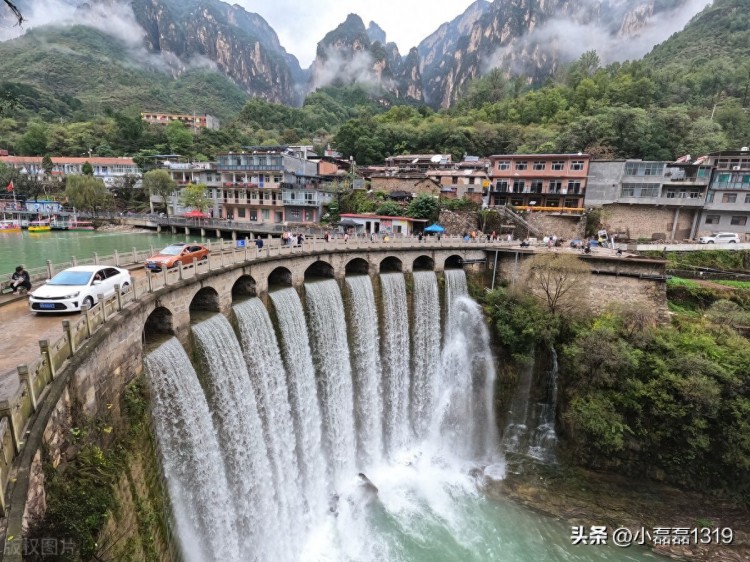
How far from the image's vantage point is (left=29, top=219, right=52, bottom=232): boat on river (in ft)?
177

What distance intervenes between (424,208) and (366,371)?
2690 cm

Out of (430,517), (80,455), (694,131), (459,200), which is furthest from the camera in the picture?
(694,131)

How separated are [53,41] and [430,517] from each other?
220 meters

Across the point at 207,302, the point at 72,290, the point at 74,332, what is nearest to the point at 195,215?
the point at 207,302

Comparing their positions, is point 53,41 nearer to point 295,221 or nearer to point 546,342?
point 295,221

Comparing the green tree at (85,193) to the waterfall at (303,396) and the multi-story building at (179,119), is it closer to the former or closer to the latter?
the waterfall at (303,396)

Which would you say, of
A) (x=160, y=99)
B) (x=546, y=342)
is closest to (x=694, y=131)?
(x=546, y=342)

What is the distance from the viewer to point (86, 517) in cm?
764

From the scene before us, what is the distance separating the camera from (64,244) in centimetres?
4284

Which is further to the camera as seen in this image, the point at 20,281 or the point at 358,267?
the point at 358,267

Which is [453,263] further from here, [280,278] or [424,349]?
[280,278]

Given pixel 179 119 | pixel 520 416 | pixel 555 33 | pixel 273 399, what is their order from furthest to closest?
pixel 555 33, pixel 179 119, pixel 520 416, pixel 273 399

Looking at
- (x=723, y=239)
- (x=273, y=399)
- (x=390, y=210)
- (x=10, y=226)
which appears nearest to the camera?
(x=273, y=399)

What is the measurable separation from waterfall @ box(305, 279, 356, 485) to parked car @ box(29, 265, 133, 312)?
1087 cm
